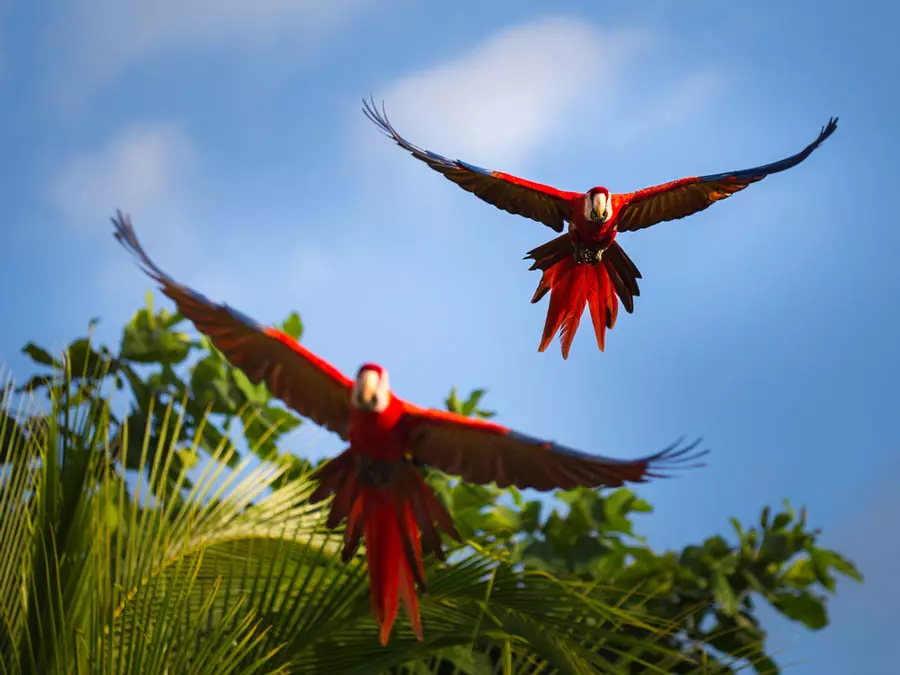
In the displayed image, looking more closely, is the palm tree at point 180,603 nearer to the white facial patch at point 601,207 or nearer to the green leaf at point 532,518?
the white facial patch at point 601,207

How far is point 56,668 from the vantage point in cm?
239

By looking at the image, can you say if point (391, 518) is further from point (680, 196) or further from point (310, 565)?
point (310, 565)

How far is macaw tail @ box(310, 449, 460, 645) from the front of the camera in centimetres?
144

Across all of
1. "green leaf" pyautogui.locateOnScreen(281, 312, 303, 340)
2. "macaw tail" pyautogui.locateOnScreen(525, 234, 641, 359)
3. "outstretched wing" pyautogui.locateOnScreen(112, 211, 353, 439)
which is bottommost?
"outstretched wing" pyautogui.locateOnScreen(112, 211, 353, 439)

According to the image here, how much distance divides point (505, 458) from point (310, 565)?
2.07 metres

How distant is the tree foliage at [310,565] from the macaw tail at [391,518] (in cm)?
88

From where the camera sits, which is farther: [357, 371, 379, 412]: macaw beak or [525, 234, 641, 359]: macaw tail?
[525, 234, 641, 359]: macaw tail

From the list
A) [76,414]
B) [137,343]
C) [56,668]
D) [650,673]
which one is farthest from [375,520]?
[137,343]

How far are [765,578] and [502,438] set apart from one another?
3390mm

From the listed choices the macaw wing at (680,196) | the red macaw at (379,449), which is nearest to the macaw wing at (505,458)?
the red macaw at (379,449)

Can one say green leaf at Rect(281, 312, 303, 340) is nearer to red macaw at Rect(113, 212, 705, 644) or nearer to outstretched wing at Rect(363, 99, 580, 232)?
outstretched wing at Rect(363, 99, 580, 232)

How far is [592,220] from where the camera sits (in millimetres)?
1697

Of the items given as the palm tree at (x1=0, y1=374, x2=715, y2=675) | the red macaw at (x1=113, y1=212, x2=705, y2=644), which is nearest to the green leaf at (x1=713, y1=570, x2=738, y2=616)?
the palm tree at (x1=0, y1=374, x2=715, y2=675)

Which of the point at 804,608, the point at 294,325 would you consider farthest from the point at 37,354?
the point at 804,608
